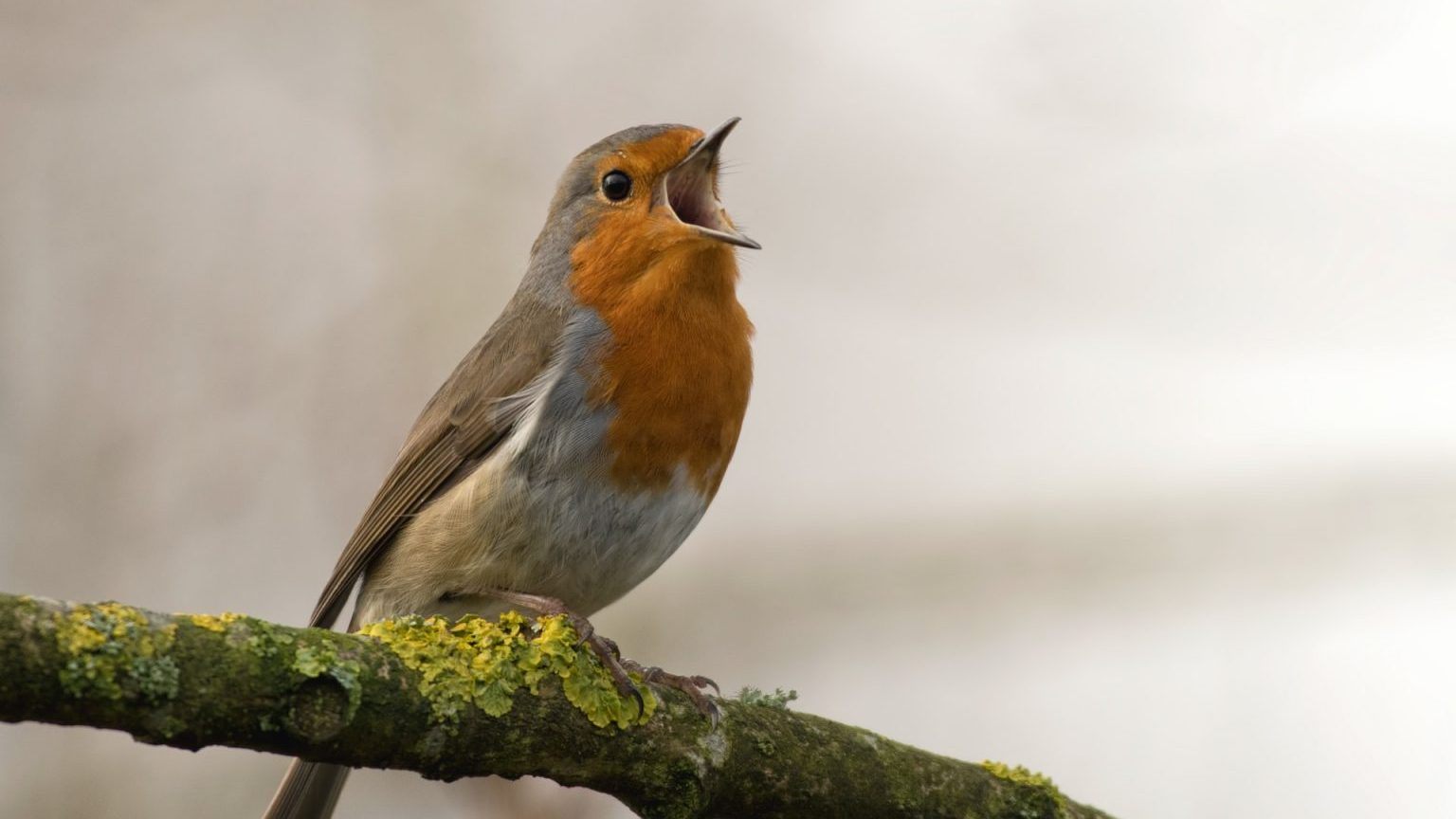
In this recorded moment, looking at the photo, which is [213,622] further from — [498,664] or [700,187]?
[700,187]

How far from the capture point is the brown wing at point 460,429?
3.55 m

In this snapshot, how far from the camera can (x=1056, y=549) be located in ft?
12.6

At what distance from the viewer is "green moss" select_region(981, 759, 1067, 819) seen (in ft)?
9.53

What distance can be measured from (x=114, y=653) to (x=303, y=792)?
5.80ft

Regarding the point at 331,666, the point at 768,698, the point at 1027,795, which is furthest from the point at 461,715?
the point at 1027,795

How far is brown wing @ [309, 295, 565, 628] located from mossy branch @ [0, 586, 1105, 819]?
36.9 inches

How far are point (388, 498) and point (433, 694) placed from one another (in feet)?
5.21

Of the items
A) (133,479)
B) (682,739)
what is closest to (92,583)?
(133,479)

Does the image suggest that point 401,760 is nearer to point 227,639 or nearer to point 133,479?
point 227,639

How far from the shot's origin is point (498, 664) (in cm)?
236

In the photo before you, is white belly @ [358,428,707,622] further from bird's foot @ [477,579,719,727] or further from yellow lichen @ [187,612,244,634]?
yellow lichen @ [187,612,244,634]

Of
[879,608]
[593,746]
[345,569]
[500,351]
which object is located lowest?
[593,746]

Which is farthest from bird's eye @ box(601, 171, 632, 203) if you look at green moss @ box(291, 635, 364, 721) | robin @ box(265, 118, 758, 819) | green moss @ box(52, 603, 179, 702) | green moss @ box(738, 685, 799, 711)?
green moss @ box(52, 603, 179, 702)

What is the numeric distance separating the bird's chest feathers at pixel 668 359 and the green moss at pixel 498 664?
0.76 meters
